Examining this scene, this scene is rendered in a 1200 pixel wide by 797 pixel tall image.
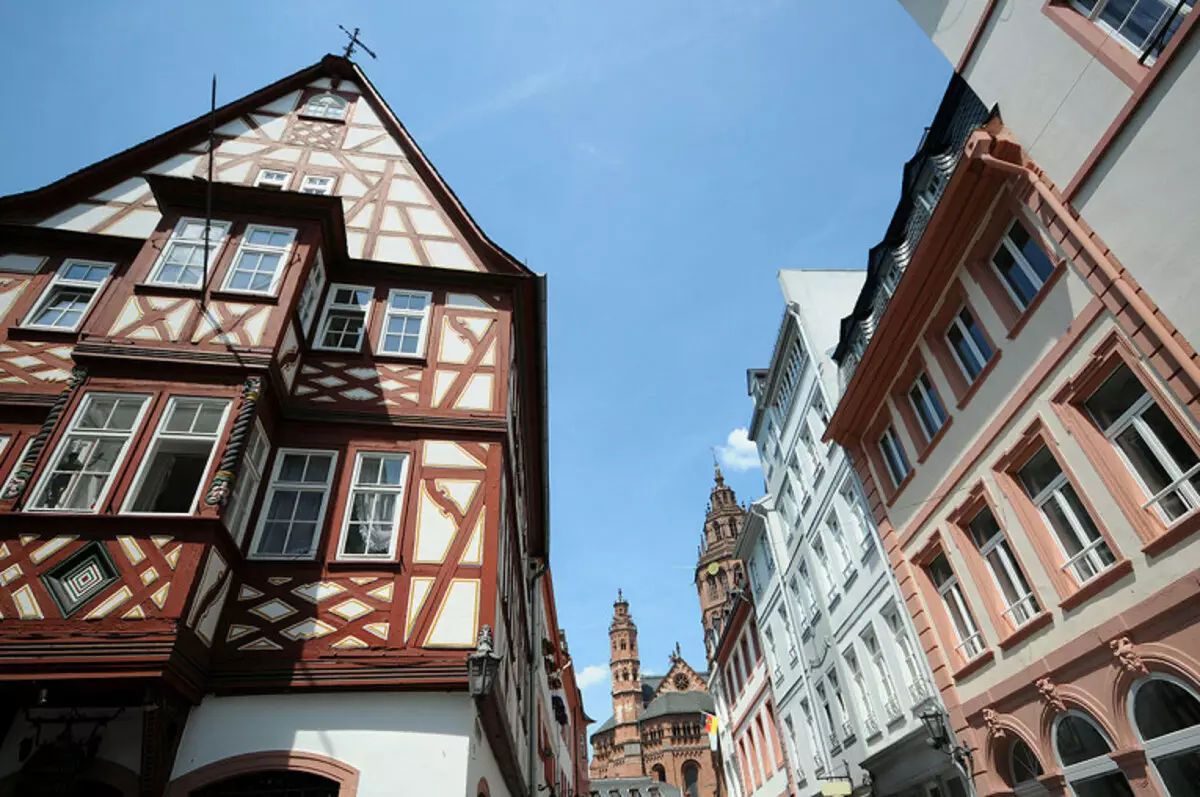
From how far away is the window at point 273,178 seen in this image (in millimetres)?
12766

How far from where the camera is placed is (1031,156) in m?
8.64

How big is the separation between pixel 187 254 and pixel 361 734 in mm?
7800

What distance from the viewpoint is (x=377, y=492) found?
9.00 metres

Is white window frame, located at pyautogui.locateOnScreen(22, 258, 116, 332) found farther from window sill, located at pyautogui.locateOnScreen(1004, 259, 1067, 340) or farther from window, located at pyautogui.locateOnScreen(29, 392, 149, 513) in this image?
window sill, located at pyautogui.locateOnScreen(1004, 259, 1067, 340)

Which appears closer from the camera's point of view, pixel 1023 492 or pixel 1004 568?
pixel 1023 492

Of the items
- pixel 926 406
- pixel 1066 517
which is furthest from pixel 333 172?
pixel 1066 517

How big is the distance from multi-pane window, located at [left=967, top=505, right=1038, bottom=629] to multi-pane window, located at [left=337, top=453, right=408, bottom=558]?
8965mm

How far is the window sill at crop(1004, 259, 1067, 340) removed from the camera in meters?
8.21

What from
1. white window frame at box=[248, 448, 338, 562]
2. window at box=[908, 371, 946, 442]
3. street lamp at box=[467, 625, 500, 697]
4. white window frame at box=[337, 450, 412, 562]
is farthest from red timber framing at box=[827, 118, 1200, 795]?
white window frame at box=[248, 448, 338, 562]

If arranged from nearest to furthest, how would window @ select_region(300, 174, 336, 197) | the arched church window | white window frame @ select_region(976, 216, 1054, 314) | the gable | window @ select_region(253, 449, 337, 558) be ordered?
the arched church window < window @ select_region(253, 449, 337, 558) < white window frame @ select_region(976, 216, 1054, 314) < the gable < window @ select_region(300, 174, 336, 197)

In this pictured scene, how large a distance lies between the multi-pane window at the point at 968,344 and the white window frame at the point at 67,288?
14468 mm

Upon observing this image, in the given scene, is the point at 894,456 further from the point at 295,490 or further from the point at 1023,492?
the point at 295,490

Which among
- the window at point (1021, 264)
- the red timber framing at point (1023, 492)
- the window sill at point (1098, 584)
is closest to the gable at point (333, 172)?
the red timber framing at point (1023, 492)

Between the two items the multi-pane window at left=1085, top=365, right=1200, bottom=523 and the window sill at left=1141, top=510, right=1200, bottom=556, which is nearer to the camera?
the window sill at left=1141, top=510, right=1200, bottom=556
